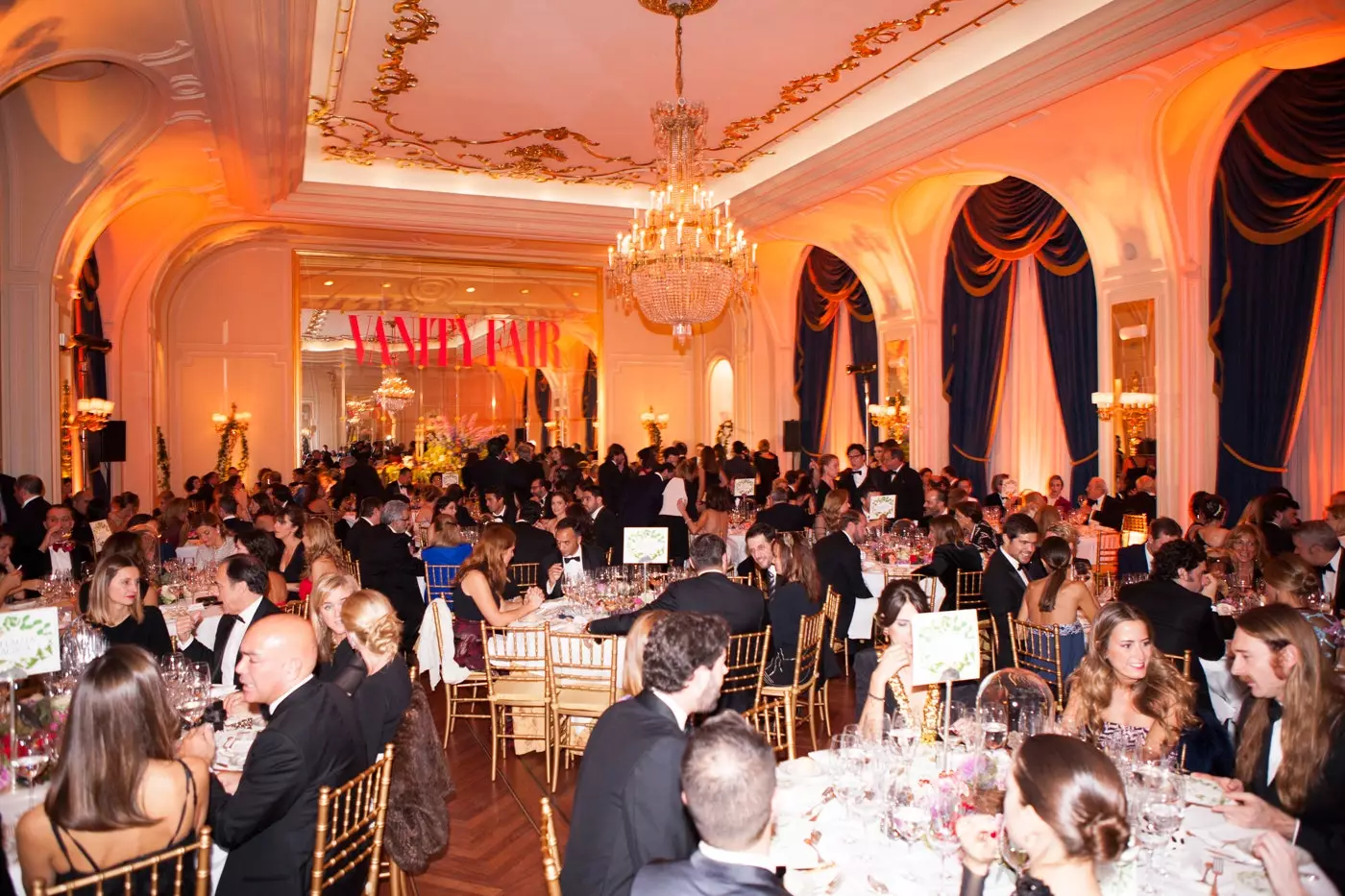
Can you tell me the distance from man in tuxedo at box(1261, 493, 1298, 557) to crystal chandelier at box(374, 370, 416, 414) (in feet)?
44.5

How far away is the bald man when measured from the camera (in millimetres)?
2568

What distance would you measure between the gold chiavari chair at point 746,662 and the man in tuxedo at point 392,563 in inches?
124

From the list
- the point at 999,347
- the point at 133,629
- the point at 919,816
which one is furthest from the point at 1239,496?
the point at 133,629

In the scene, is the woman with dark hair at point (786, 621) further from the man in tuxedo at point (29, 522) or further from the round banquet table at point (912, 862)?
the man in tuxedo at point (29, 522)

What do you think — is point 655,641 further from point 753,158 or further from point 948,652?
point 753,158

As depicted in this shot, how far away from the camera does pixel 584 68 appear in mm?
8812

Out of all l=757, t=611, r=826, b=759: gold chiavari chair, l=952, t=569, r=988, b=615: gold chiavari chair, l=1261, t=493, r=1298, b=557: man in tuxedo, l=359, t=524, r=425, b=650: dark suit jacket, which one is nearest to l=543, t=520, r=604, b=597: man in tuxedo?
l=359, t=524, r=425, b=650: dark suit jacket

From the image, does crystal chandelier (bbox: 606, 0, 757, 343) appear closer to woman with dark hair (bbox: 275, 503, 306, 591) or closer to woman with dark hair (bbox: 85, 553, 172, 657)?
woman with dark hair (bbox: 275, 503, 306, 591)

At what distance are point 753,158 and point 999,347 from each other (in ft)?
13.0

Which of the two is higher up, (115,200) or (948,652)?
(115,200)

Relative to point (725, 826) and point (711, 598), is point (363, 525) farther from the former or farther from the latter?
point (725, 826)

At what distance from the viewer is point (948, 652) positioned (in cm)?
302

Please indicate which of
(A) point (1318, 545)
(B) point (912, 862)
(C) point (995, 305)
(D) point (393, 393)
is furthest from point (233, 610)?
(D) point (393, 393)

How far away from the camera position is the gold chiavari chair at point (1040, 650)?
4.71 metres
